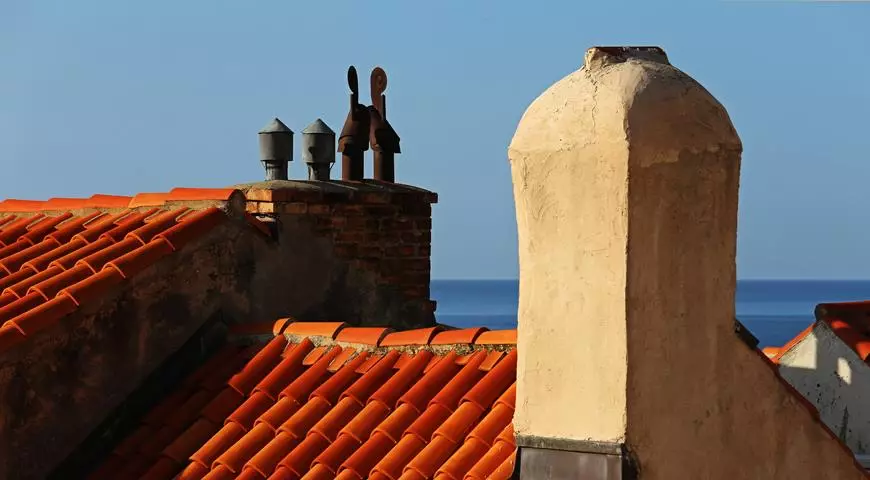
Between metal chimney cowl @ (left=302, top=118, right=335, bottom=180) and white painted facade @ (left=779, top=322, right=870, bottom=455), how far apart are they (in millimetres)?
3582

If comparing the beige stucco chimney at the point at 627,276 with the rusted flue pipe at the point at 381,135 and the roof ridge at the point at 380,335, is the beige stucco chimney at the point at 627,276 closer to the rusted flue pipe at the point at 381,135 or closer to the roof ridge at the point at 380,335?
the roof ridge at the point at 380,335

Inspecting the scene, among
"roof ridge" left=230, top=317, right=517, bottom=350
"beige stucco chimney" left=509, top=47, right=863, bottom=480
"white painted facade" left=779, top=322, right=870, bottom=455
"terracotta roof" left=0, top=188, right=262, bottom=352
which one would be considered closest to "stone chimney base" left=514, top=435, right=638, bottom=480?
"beige stucco chimney" left=509, top=47, right=863, bottom=480

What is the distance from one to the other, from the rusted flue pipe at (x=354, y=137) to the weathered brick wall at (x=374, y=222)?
23 cm

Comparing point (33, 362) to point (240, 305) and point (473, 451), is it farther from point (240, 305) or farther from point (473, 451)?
point (473, 451)

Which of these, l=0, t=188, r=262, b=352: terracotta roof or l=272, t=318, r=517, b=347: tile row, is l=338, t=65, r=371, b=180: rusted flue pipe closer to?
l=0, t=188, r=262, b=352: terracotta roof

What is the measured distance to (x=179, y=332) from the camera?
9.05 meters

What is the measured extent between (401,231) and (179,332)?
225cm

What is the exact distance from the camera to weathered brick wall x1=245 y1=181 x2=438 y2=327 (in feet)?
32.5

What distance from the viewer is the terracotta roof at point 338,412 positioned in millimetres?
7344

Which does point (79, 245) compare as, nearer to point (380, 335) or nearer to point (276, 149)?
point (276, 149)

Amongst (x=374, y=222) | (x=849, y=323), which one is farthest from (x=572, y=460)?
(x=374, y=222)

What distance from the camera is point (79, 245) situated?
31.8 feet

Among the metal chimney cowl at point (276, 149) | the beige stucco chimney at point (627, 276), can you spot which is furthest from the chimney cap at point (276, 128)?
the beige stucco chimney at point (627, 276)

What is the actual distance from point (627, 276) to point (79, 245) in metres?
5.03
